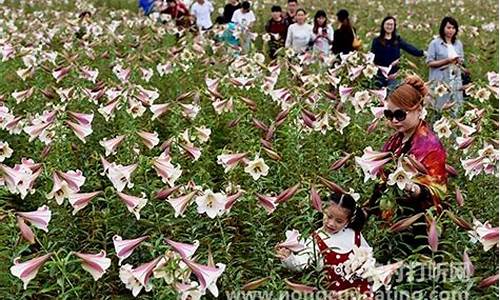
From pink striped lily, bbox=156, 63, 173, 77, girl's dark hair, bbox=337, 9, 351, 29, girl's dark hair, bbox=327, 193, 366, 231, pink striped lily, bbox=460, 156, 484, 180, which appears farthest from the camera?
girl's dark hair, bbox=337, 9, 351, 29

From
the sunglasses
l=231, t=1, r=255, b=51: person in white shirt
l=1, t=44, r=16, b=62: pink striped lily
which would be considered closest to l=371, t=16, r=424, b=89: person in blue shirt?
l=231, t=1, r=255, b=51: person in white shirt

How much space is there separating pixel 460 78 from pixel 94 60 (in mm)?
3686

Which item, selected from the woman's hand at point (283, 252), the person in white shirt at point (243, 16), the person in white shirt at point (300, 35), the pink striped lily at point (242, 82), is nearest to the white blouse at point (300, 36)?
the person in white shirt at point (300, 35)

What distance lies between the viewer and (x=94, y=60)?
809cm

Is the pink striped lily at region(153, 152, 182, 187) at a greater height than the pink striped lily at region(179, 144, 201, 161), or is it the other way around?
the pink striped lily at region(179, 144, 201, 161)

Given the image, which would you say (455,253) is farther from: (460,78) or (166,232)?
(460,78)

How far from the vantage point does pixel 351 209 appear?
12.0 feet

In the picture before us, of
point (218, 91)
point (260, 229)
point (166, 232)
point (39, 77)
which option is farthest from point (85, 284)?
point (39, 77)

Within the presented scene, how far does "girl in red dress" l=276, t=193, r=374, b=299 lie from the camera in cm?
352

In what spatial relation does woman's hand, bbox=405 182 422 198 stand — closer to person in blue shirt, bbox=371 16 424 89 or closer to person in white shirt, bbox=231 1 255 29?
person in blue shirt, bbox=371 16 424 89

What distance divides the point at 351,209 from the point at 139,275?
1.11m

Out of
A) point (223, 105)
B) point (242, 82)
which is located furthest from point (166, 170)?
point (242, 82)

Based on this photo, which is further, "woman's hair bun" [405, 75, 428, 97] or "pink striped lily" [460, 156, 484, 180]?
"pink striped lily" [460, 156, 484, 180]

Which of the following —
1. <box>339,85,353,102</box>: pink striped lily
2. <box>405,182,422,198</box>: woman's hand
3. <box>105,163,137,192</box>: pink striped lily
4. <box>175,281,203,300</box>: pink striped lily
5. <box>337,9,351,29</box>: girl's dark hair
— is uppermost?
<box>337,9,351,29</box>: girl's dark hair
